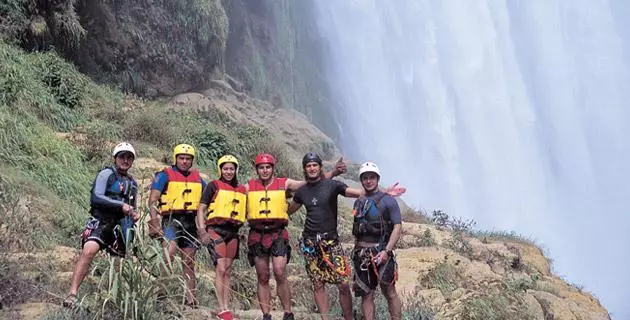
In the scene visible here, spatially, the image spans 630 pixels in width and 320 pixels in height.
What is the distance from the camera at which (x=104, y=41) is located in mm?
13891

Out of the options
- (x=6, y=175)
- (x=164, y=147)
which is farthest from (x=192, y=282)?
(x=164, y=147)

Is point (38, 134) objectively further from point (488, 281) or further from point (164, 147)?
point (488, 281)

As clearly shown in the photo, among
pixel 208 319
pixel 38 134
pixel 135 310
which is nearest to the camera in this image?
pixel 135 310

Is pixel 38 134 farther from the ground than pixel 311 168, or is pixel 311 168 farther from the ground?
pixel 38 134

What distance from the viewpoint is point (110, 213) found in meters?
4.24

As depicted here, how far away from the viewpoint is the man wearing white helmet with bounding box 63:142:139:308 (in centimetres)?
409

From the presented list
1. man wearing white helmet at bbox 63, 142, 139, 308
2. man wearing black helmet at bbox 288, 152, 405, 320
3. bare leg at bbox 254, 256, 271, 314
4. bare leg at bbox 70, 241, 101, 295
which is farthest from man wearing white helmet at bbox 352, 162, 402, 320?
bare leg at bbox 70, 241, 101, 295

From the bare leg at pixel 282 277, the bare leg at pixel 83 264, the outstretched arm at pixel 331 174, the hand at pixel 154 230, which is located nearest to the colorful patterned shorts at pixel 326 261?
the bare leg at pixel 282 277

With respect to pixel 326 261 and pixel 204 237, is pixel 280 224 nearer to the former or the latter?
pixel 326 261

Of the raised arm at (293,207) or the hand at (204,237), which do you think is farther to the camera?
the raised arm at (293,207)

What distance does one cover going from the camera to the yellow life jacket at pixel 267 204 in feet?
14.8

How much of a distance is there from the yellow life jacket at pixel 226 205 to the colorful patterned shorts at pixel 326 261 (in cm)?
62

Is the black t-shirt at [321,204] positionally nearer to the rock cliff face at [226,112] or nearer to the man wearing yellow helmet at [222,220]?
the man wearing yellow helmet at [222,220]

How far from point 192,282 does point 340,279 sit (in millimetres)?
1186
